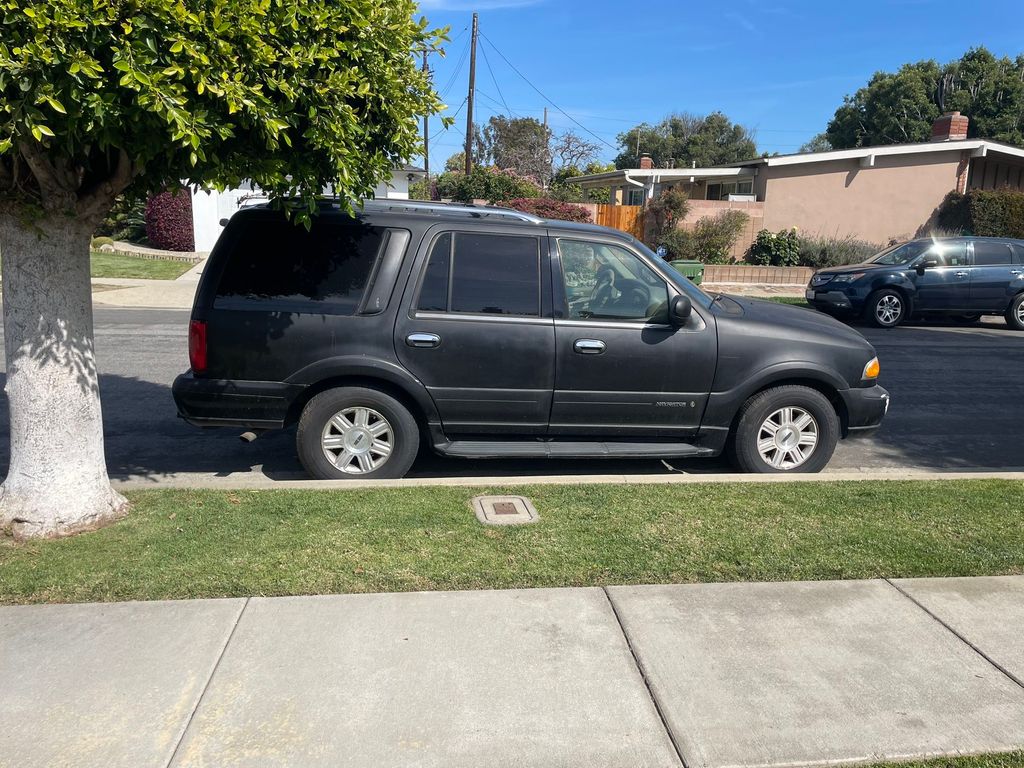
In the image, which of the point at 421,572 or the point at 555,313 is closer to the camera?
the point at 421,572

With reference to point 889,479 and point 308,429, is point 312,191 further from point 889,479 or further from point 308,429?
point 889,479

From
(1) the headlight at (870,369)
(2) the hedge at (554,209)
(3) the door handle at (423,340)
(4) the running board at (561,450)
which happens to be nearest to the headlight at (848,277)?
(2) the hedge at (554,209)

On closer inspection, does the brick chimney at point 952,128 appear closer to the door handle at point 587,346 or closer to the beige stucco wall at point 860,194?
the beige stucco wall at point 860,194

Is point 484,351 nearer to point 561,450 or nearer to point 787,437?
point 561,450

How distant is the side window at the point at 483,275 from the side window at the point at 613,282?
247 millimetres

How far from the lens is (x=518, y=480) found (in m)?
5.75

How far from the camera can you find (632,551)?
4621mm

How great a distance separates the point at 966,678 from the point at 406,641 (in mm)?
2316

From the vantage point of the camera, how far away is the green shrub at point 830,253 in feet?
73.3

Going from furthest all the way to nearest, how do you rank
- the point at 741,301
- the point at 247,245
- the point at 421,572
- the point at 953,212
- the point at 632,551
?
the point at 953,212
the point at 741,301
the point at 247,245
the point at 632,551
the point at 421,572

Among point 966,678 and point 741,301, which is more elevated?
point 741,301

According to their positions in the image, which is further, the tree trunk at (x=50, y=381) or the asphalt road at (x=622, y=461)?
the asphalt road at (x=622, y=461)

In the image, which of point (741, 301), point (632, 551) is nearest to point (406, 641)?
point (632, 551)

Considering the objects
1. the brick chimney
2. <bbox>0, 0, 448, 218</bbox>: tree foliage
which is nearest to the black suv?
<bbox>0, 0, 448, 218</bbox>: tree foliage
